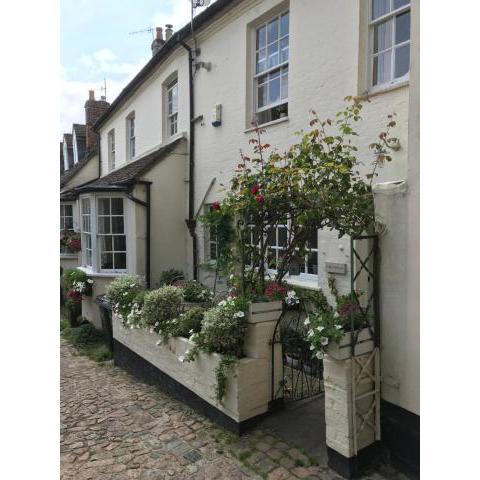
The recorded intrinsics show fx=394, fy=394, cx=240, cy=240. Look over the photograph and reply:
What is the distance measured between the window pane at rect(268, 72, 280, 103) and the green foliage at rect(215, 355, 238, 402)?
5.06m

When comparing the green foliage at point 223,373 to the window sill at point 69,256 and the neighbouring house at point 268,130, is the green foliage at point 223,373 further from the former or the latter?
the window sill at point 69,256

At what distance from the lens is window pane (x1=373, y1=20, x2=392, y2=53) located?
546cm

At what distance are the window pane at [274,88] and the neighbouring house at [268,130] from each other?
0.02m

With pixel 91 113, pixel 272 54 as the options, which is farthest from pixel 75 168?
pixel 272 54

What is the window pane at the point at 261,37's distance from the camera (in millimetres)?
7668

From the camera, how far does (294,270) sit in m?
6.99

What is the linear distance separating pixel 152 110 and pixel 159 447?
32.9 feet

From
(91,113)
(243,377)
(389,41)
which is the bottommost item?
(243,377)

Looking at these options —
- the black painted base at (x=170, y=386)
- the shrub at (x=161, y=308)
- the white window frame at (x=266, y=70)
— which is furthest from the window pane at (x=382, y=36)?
the black painted base at (x=170, y=386)

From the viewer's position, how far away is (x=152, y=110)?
11984 millimetres

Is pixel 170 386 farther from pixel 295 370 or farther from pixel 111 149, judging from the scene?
pixel 111 149
